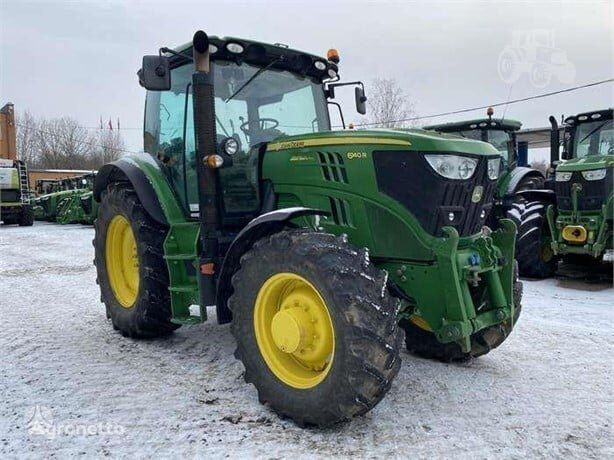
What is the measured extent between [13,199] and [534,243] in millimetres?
19870

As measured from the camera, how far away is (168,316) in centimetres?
452

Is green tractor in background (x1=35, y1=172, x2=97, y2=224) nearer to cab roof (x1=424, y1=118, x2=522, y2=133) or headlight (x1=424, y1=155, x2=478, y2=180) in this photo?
cab roof (x1=424, y1=118, x2=522, y2=133)

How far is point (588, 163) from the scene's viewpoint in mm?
7422

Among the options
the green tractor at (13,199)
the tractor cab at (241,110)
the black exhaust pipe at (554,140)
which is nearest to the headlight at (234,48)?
the tractor cab at (241,110)

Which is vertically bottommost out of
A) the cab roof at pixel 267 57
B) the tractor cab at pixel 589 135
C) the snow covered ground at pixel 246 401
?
the snow covered ground at pixel 246 401

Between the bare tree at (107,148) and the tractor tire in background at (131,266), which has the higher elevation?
the bare tree at (107,148)

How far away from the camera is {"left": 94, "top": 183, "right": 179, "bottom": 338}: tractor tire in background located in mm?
4387

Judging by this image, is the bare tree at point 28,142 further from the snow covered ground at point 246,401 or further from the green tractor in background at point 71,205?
the snow covered ground at point 246,401

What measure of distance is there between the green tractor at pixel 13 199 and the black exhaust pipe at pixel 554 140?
19357 millimetres

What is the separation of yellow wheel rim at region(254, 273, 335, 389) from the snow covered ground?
298mm

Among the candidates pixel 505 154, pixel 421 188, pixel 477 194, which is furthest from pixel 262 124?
pixel 505 154

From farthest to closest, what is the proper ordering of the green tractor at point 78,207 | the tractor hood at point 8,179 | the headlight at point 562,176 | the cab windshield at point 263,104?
the tractor hood at point 8,179 → the green tractor at point 78,207 → the headlight at point 562,176 → the cab windshield at point 263,104

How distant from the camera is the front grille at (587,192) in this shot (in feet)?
23.7

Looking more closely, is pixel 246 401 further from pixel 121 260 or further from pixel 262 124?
pixel 121 260
